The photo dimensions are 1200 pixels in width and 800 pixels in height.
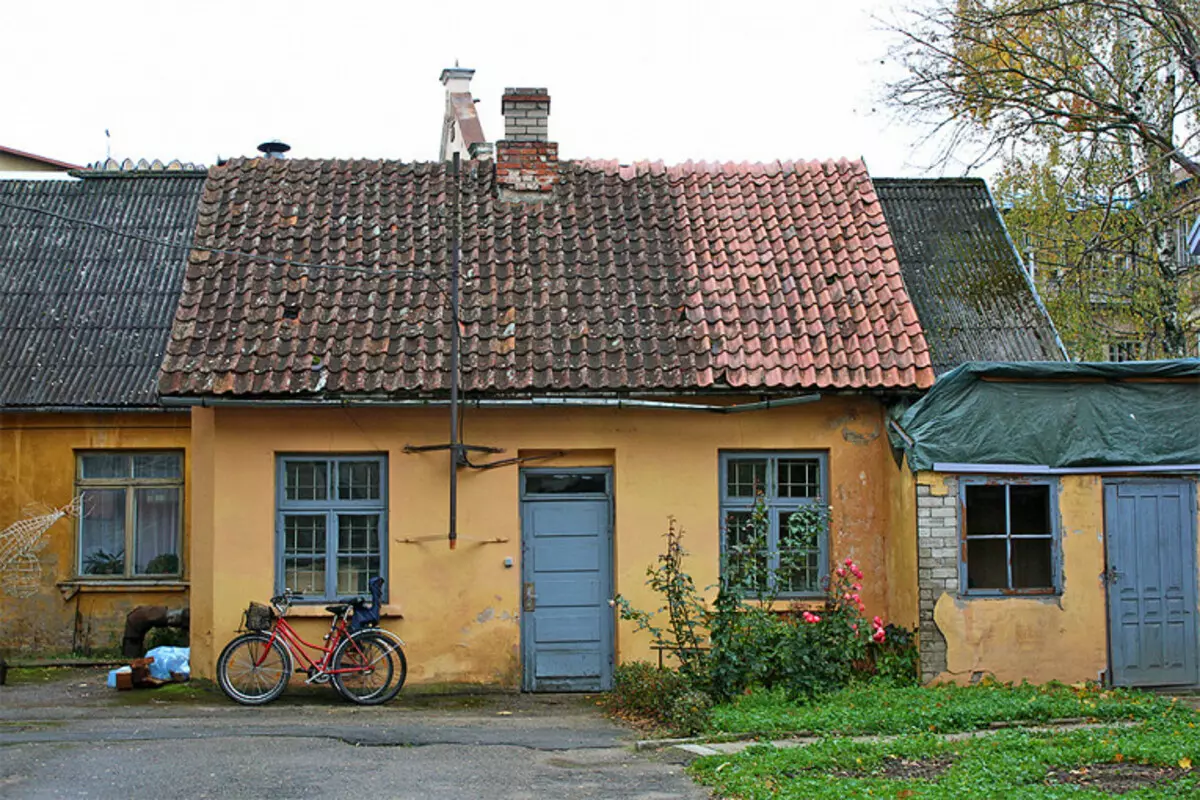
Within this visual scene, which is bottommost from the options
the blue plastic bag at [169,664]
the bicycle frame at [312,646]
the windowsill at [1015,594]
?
the blue plastic bag at [169,664]

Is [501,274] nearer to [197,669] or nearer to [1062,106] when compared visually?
[197,669]

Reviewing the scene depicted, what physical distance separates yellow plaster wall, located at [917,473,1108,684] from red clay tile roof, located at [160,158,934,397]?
2.08 m

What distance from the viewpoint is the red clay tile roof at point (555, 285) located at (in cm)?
1330

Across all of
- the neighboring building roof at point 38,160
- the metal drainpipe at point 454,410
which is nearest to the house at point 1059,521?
the metal drainpipe at point 454,410

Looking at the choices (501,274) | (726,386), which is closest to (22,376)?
(501,274)

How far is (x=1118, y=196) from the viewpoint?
2186cm

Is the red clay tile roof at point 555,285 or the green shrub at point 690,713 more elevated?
the red clay tile roof at point 555,285

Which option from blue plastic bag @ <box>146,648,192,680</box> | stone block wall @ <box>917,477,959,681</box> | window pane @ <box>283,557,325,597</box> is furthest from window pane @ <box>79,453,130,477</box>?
stone block wall @ <box>917,477,959,681</box>

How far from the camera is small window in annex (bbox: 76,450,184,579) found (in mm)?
17234

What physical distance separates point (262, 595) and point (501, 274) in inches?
171

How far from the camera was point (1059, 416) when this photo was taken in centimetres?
1326

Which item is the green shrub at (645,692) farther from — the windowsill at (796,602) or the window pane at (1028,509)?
the window pane at (1028,509)

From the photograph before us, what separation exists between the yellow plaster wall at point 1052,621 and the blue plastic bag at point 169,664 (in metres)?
7.93

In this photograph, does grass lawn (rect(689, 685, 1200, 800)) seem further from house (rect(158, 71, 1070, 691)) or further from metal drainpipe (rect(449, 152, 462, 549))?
metal drainpipe (rect(449, 152, 462, 549))
